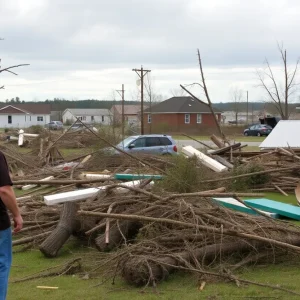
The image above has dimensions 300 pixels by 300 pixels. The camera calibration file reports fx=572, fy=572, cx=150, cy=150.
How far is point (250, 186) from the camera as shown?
15906mm

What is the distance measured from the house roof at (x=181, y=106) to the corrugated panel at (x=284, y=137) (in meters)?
50.6

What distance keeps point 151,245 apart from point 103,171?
452 inches

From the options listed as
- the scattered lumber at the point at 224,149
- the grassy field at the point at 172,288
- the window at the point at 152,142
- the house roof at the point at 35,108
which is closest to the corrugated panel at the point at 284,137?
the scattered lumber at the point at 224,149

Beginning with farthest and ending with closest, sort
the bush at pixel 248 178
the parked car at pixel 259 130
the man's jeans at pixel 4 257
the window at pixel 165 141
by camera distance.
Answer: the parked car at pixel 259 130
the window at pixel 165 141
the bush at pixel 248 178
the man's jeans at pixel 4 257

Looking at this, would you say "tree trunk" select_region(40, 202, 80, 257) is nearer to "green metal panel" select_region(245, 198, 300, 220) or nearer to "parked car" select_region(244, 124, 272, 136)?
"green metal panel" select_region(245, 198, 300, 220)

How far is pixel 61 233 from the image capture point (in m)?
8.84

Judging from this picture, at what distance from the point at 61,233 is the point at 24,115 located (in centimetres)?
9227

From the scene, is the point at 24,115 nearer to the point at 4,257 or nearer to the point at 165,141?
the point at 165,141

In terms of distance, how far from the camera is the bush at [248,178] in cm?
1536

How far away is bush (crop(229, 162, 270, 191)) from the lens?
15362mm

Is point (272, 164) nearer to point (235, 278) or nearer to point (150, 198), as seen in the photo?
point (150, 198)

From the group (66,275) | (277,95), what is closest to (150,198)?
(66,275)

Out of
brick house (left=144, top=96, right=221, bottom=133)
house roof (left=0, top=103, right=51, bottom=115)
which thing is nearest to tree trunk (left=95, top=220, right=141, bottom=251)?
brick house (left=144, top=96, right=221, bottom=133)

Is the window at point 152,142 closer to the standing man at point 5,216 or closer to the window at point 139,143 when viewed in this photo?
the window at point 139,143
